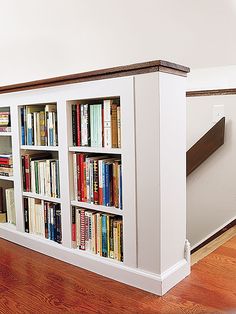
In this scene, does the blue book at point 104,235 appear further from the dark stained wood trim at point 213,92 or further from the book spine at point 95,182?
the dark stained wood trim at point 213,92

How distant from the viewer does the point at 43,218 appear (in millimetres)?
2287

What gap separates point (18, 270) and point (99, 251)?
50 centimetres

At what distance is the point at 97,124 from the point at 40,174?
1.96 feet

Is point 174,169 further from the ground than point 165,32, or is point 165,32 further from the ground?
point 165,32

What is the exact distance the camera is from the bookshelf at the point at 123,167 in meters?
1.69

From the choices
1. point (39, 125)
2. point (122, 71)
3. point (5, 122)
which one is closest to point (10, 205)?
point (5, 122)

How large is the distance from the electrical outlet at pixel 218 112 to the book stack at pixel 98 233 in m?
1.24

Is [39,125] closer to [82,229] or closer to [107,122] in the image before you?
[107,122]

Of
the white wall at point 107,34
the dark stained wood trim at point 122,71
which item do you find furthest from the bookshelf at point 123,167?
the white wall at point 107,34

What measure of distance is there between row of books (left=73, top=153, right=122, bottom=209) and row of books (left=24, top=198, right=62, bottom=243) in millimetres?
242

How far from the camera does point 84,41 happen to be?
120 inches

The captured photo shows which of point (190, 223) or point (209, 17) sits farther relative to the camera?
point (190, 223)

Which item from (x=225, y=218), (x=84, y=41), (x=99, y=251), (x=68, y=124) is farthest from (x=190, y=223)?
(x=84, y=41)

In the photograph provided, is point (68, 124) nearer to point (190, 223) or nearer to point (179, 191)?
point (179, 191)
